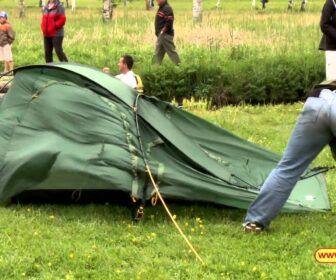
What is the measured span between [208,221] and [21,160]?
70.8 inches

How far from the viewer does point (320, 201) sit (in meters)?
5.99

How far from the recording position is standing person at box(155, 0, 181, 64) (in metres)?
12.9

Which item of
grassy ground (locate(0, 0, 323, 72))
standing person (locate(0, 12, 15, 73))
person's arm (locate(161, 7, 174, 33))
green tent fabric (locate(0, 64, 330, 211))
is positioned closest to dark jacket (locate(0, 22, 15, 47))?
standing person (locate(0, 12, 15, 73))

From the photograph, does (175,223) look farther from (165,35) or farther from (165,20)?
(165,20)

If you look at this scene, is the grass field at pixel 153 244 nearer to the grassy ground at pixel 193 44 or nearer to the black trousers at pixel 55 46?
the grassy ground at pixel 193 44

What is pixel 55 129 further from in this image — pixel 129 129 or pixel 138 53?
pixel 138 53

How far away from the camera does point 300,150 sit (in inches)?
188

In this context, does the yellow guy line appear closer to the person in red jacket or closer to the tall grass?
the tall grass

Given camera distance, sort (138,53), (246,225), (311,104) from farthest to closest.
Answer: (138,53), (246,225), (311,104)

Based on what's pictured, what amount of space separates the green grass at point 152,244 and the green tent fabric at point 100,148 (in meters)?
0.26

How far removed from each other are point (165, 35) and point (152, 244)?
8.67m

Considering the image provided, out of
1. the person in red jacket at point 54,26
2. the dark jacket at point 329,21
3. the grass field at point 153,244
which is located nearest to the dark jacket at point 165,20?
the person in red jacket at point 54,26

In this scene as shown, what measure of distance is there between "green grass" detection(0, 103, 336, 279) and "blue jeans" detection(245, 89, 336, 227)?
0.25 metres

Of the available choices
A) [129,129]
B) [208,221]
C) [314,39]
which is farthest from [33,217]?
[314,39]
